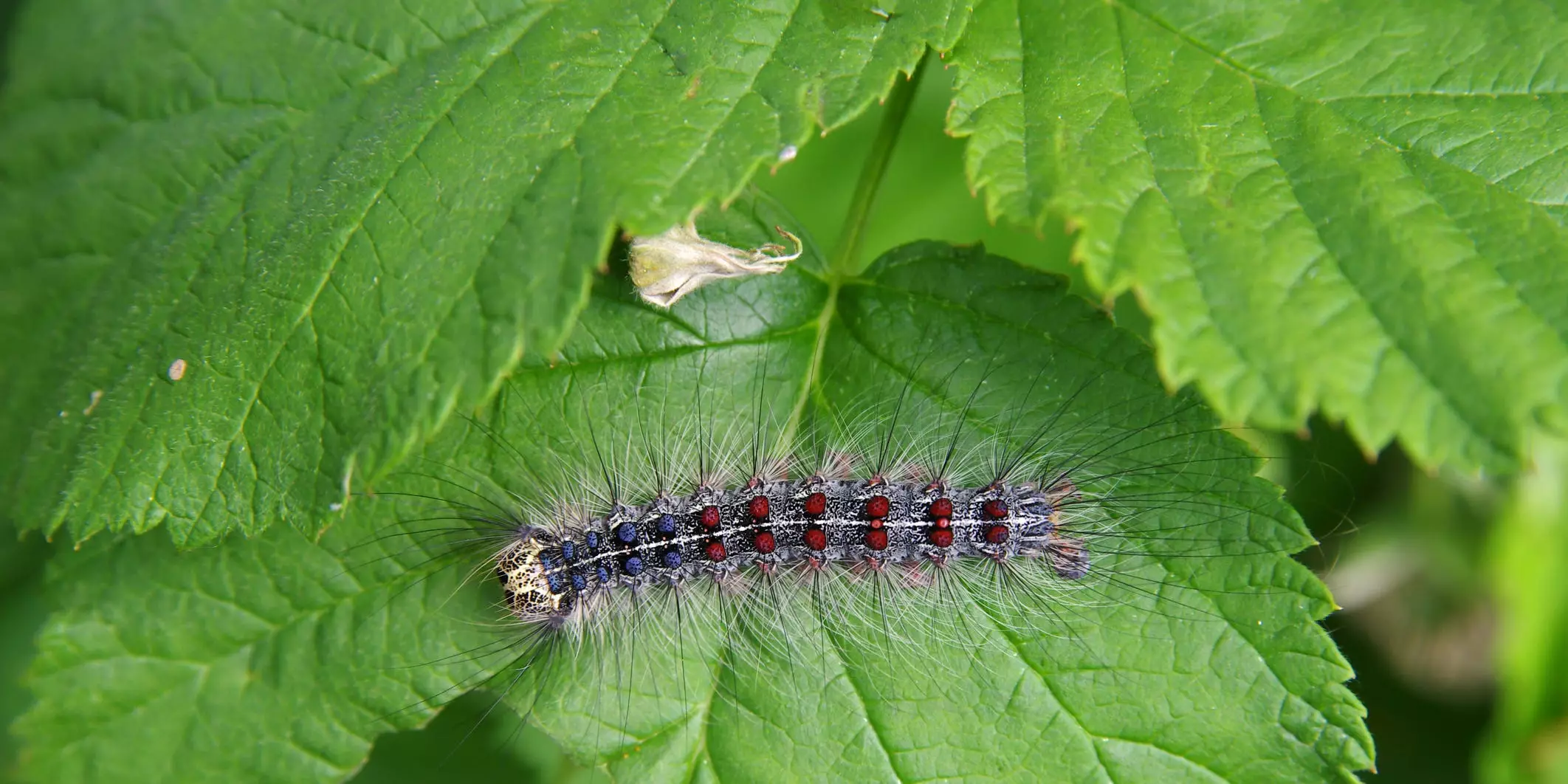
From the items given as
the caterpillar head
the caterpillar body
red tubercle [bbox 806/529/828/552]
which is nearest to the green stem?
the caterpillar body

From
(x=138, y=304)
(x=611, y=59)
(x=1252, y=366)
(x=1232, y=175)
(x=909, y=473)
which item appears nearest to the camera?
(x=1252, y=366)

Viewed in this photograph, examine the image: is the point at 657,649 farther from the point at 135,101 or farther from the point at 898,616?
the point at 135,101

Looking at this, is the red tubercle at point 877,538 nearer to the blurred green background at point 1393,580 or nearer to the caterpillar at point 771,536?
the caterpillar at point 771,536

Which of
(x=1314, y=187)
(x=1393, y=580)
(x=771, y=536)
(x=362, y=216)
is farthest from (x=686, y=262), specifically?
(x=1393, y=580)

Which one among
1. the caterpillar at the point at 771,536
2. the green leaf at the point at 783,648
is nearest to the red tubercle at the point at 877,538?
the caterpillar at the point at 771,536

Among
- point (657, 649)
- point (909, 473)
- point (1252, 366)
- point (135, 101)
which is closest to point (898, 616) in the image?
point (909, 473)

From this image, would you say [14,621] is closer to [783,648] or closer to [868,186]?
[783,648]

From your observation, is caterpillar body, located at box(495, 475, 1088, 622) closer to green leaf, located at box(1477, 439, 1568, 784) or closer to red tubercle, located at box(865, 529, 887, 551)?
red tubercle, located at box(865, 529, 887, 551)
